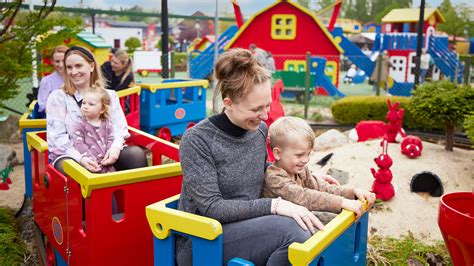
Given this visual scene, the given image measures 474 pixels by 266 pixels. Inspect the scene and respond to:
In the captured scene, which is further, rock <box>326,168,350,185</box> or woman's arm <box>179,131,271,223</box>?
rock <box>326,168,350,185</box>

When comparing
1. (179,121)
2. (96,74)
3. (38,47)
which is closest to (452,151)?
(179,121)

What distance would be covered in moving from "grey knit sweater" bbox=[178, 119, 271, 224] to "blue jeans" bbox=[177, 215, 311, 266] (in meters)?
0.04

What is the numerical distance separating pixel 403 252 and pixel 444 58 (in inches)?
513

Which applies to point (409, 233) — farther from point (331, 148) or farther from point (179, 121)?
point (179, 121)

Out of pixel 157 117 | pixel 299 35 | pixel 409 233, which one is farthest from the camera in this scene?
pixel 299 35

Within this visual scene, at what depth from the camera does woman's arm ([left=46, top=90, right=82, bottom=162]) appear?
322cm

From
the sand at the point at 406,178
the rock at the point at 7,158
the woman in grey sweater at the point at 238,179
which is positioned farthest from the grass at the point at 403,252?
the rock at the point at 7,158

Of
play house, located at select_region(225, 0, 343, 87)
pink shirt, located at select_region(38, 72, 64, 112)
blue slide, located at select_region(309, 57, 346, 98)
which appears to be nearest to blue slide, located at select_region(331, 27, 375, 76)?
play house, located at select_region(225, 0, 343, 87)

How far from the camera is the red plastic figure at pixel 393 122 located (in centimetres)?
588

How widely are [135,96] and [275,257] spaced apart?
15.4 ft

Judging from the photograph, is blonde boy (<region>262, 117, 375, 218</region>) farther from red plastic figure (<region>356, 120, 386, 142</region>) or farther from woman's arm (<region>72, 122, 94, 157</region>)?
red plastic figure (<region>356, 120, 386, 142</region>)

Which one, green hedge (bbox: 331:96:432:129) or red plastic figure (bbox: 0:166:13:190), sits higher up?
green hedge (bbox: 331:96:432:129)

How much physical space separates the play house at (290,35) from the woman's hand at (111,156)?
11018 mm

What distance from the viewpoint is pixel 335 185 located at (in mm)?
2574
